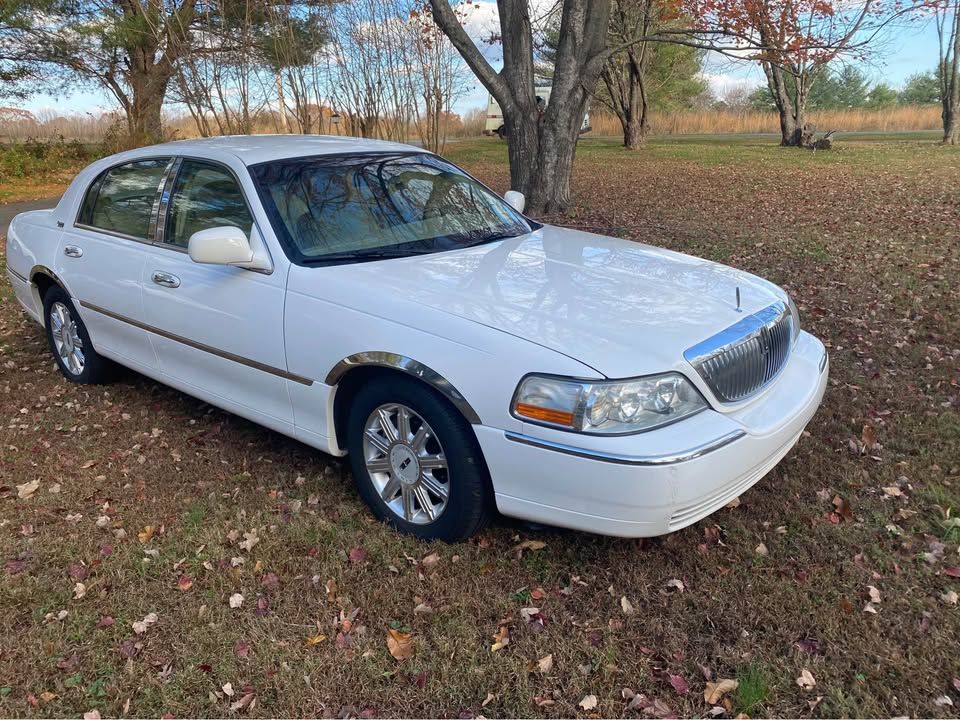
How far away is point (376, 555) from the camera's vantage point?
3283mm

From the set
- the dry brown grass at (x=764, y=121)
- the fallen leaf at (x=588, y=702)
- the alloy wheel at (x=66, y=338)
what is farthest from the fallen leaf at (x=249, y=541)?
the dry brown grass at (x=764, y=121)

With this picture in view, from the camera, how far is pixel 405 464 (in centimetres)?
328

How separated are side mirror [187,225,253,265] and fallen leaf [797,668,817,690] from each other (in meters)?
2.81

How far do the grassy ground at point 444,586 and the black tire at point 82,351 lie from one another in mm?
265

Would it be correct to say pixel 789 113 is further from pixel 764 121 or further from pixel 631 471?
pixel 631 471

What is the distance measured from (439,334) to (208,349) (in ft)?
5.08

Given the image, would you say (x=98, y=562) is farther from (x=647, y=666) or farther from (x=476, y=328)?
(x=647, y=666)

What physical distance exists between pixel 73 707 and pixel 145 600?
0.54 metres

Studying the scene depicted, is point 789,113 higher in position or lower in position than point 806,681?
higher

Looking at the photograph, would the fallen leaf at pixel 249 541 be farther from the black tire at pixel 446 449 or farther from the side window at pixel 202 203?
the side window at pixel 202 203

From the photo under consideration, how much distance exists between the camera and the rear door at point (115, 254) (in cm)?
436

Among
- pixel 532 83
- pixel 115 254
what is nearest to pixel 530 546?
pixel 115 254

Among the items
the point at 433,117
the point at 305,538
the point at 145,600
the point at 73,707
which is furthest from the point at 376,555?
the point at 433,117

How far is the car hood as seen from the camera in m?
2.82
